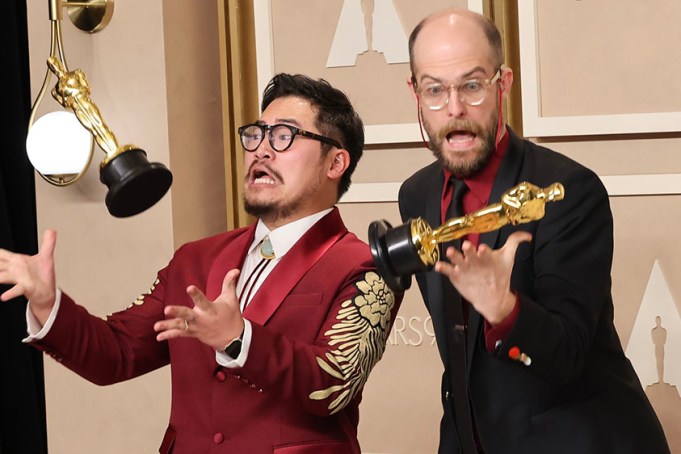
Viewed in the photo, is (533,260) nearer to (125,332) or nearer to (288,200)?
(288,200)

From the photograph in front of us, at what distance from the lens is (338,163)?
7.56ft

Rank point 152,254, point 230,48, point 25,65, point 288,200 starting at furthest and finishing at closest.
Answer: point 25,65 → point 230,48 → point 152,254 → point 288,200

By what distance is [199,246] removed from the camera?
234cm

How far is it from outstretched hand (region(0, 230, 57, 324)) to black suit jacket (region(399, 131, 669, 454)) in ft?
2.28

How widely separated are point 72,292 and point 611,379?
5.35 ft

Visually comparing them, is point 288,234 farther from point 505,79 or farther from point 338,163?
point 505,79

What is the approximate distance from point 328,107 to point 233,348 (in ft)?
2.14

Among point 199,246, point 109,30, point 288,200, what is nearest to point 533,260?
point 288,200

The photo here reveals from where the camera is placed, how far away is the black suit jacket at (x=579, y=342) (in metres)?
1.83

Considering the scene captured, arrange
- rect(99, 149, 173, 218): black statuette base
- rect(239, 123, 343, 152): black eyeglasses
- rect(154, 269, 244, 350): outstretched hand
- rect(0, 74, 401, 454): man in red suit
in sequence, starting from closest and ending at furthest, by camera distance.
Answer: rect(99, 149, 173, 218): black statuette base → rect(154, 269, 244, 350): outstretched hand → rect(0, 74, 401, 454): man in red suit → rect(239, 123, 343, 152): black eyeglasses

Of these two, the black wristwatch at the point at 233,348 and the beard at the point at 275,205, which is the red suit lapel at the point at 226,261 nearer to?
the beard at the point at 275,205

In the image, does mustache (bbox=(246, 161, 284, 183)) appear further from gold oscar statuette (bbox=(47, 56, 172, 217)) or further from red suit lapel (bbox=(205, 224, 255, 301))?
gold oscar statuette (bbox=(47, 56, 172, 217))

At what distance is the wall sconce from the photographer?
167cm

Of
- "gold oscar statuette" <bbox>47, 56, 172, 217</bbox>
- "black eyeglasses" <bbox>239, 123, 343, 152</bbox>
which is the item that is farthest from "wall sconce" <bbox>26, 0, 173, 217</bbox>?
"black eyeglasses" <bbox>239, 123, 343, 152</bbox>
